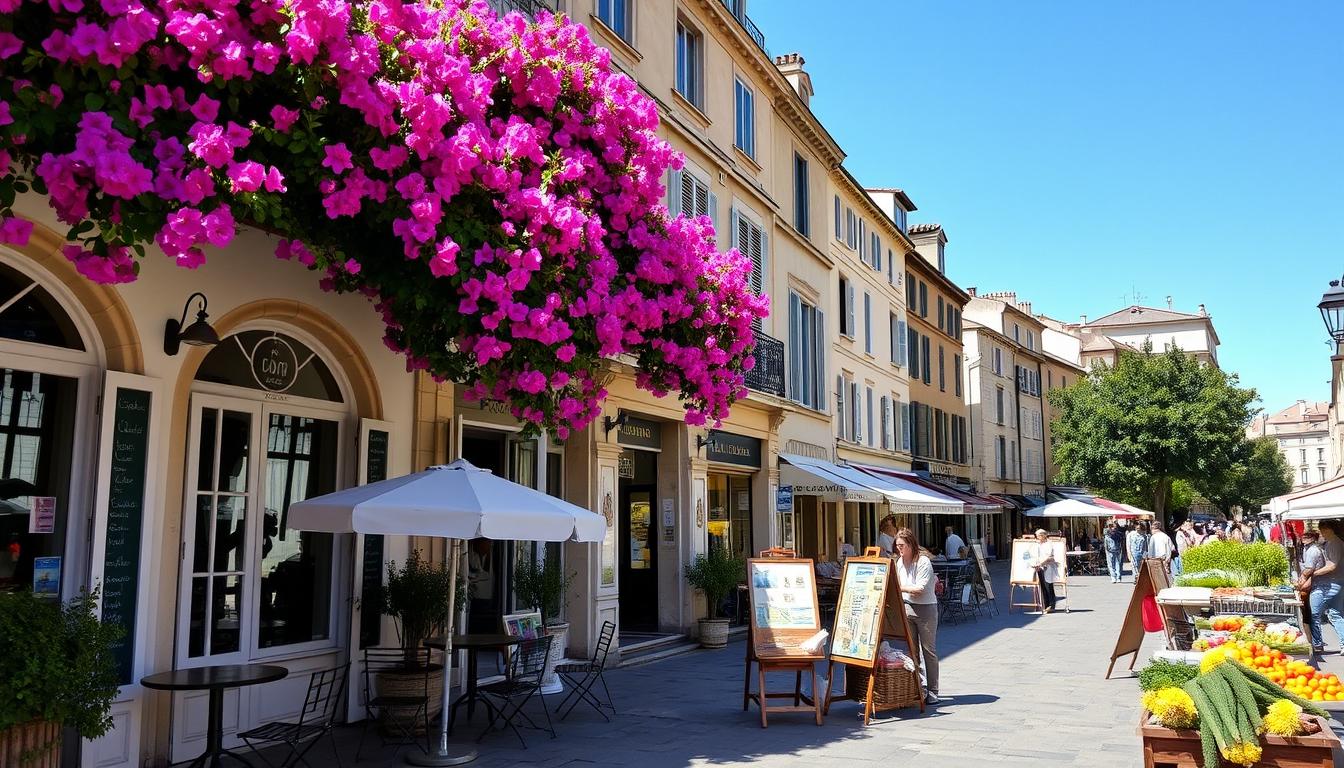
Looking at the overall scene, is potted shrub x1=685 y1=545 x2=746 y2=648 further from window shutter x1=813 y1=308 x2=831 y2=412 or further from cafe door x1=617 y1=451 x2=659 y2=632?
window shutter x1=813 y1=308 x2=831 y2=412

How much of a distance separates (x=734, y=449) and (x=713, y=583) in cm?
283

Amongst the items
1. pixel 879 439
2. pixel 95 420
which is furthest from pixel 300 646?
pixel 879 439

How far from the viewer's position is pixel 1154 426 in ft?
128

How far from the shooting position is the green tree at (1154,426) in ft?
127

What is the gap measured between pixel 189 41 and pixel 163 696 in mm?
4438

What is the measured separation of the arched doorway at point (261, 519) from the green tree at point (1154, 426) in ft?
118

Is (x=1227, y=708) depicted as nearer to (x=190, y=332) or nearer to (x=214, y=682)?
(x=214, y=682)

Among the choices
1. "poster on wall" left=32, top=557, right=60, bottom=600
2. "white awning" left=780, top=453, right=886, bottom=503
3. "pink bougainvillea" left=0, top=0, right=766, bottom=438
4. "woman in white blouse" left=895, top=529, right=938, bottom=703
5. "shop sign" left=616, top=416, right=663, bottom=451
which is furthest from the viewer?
"white awning" left=780, top=453, right=886, bottom=503

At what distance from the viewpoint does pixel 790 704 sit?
9.83 meters

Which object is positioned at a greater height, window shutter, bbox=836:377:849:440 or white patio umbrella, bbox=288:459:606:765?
window shutter, bbox=836:377:849:440

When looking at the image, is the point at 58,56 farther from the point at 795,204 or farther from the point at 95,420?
the point at 795,204

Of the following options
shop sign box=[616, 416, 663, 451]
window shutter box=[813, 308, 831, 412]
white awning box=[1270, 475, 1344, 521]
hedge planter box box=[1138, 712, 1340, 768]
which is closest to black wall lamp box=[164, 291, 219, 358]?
hedge planter box box=[1138, 712, 1340, 768]

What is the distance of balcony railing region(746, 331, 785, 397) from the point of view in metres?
16.7

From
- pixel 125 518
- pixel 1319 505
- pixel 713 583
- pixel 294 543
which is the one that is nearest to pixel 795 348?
pixel 713 583
